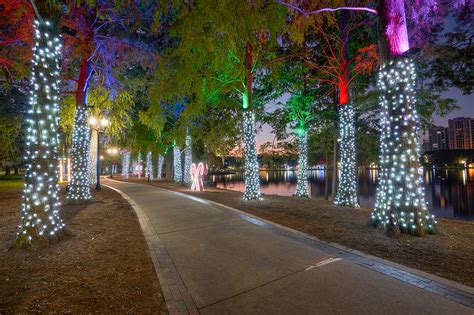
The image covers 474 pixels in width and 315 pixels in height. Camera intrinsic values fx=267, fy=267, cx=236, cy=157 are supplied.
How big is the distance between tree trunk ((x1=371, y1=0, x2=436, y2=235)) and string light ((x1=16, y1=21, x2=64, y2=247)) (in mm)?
8015

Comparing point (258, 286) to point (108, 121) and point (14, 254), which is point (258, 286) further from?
point (108, 121)

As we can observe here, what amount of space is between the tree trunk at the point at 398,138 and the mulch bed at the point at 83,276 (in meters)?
5.71

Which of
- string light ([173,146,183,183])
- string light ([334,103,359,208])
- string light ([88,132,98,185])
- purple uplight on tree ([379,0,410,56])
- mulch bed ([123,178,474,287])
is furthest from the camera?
string light ([173,146,183,183])

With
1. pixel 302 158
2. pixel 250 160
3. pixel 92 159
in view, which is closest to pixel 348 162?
pixel 250 160

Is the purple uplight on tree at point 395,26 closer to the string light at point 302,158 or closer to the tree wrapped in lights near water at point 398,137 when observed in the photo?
the tree wrapped in lights near water at point 398,137

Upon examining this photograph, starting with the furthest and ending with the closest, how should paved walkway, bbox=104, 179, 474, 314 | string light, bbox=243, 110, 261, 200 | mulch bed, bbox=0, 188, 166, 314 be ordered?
string light, bbox=243, 110, 261, 200 < mulch bed, bbox=0, 188, 166, 314 < paved walkway, bbox=104, 179, 474, 314

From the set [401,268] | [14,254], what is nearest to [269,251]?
[401,268]

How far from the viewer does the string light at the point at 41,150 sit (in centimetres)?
583

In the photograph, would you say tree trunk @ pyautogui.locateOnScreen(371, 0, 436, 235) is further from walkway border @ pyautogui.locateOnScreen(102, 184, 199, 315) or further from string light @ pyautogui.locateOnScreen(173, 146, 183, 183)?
string light @ pyautogui.locateOnScreen(173, 146, 183, 183)

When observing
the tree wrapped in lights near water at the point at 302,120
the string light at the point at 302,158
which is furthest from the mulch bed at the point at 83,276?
the tree wrapped in lights near water at the point at 302,120

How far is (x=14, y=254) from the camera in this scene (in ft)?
17.5

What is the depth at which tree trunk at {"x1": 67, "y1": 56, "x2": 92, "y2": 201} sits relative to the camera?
11.7 meters

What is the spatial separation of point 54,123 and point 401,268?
306 inches

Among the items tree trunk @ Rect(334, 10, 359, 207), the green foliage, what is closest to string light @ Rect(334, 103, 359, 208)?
tree trunk @ Rect(334, 10, 359, 207)
